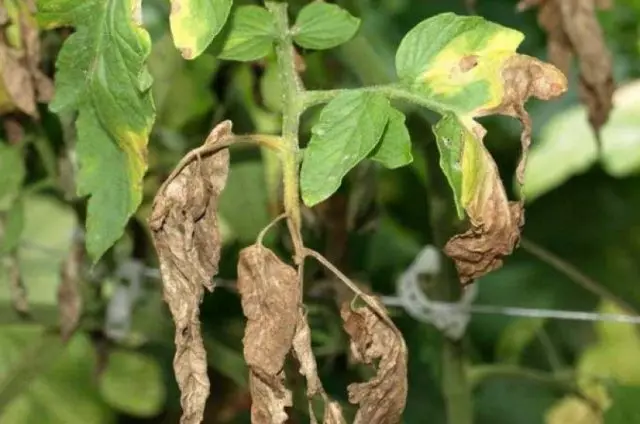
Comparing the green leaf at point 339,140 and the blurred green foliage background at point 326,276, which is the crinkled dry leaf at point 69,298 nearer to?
the blurred green foliage background at point 326,276

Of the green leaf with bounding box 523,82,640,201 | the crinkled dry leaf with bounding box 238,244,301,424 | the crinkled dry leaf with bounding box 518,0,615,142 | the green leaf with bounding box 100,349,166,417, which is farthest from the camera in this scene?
the green leaf with bounding box 523,82,640,201

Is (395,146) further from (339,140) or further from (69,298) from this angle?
(69,298)

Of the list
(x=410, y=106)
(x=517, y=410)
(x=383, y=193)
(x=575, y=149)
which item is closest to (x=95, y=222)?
(x=410, y=106)

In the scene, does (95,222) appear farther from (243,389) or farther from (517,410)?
(517,410)

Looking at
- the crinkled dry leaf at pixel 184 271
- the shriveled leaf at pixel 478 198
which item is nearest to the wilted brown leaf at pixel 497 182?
the shriveled leaf at pixel 478 198

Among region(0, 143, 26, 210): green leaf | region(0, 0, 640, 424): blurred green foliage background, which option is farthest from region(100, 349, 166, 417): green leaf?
region(0, 143, 26, 210): green leaf

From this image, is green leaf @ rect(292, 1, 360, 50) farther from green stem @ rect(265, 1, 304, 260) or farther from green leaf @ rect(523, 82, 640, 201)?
green leaf @ rect(523, 82, 640, 201)
